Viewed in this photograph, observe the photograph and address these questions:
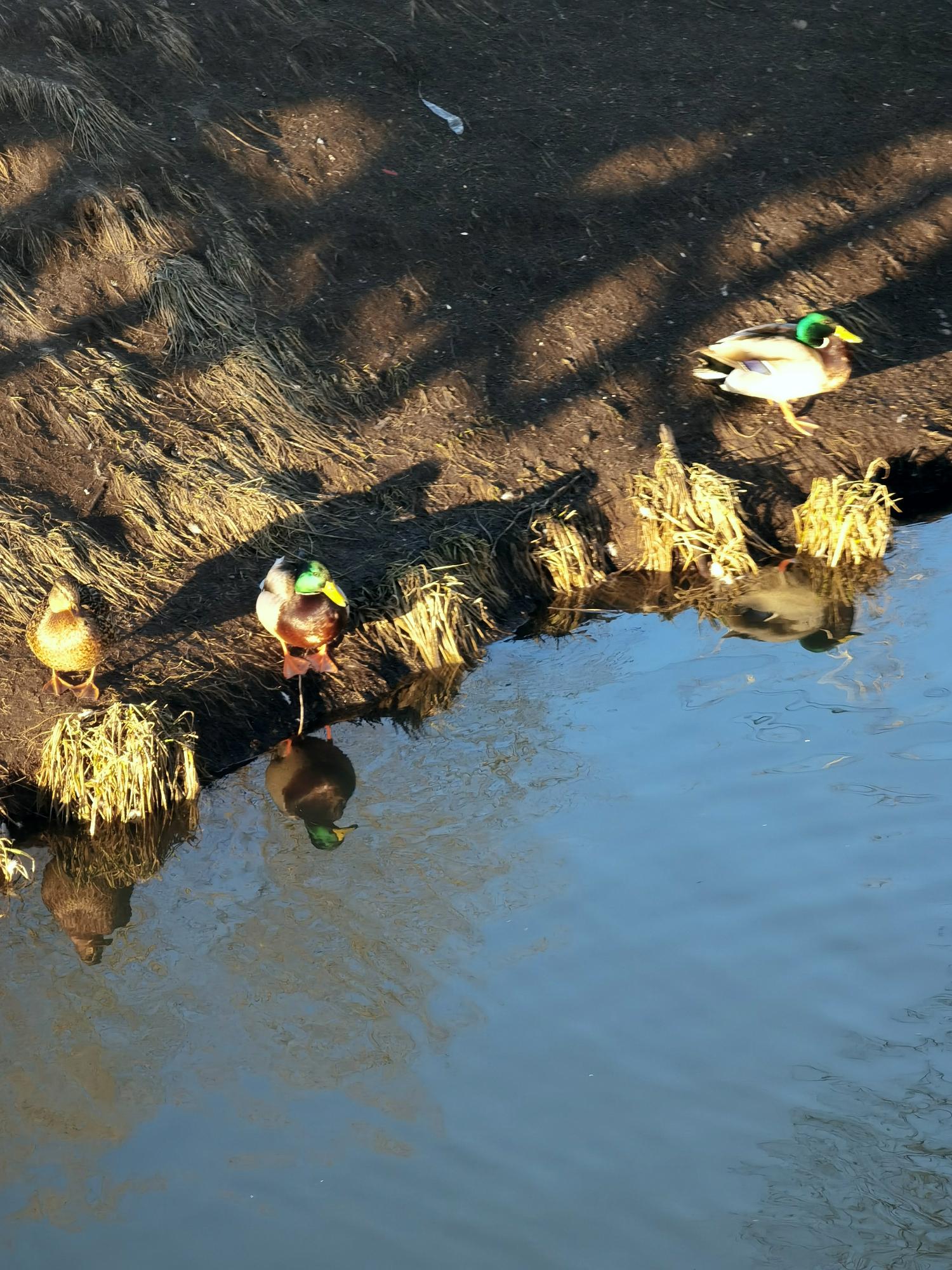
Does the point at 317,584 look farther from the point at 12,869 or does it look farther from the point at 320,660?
the point at 12,869

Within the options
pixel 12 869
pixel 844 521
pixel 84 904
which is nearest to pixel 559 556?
pixel 844 521

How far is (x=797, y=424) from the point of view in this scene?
8023 millimetres

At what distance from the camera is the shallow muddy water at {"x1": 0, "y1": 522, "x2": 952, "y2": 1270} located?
4164mm

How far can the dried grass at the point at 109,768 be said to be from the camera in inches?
227

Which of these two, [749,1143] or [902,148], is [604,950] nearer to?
[749,1143]

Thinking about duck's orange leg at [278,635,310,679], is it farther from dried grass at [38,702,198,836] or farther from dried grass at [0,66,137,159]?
dried grass at [0,66,137,159]

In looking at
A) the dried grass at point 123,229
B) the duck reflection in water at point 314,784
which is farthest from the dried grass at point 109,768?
the dried grass at point 123,229

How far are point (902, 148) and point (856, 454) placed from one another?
3665mm

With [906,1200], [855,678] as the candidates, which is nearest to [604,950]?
[906,1200]

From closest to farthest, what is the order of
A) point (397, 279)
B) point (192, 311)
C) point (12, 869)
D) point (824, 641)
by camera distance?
point (12, 869)
point (824, 641)
point (192, 311)
point (397, 279)

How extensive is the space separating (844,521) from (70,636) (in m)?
4.15

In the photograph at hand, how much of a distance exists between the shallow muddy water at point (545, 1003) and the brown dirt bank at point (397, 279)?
1.01 metres

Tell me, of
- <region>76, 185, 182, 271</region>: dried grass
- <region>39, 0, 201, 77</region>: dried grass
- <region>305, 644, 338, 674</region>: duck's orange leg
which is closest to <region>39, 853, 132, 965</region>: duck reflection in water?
<region>305, 644, 338, 674</region>: duck's orange leg

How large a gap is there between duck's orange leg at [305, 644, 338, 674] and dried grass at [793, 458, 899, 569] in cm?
282
